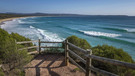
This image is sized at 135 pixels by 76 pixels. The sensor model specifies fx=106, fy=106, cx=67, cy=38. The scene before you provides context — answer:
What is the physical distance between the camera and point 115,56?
521 centimetres

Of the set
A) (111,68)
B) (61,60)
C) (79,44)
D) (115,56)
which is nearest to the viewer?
(111,68)

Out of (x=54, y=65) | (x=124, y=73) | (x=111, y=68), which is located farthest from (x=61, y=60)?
(x=124, y=73)

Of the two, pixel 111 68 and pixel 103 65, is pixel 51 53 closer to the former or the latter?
pixel 103 65

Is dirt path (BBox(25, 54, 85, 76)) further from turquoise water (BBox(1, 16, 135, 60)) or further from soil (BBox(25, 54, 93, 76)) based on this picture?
turquoise water (BBox(1, 16, 135, 60))

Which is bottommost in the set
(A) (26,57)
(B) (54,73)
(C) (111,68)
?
(B) (54,73)

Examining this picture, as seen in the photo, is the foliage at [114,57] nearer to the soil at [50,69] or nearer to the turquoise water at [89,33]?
the soil at [50,69]

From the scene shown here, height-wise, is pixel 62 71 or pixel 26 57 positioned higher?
pixel 26 57

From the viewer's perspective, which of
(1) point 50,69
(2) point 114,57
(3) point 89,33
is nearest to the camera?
(2) point 114,57

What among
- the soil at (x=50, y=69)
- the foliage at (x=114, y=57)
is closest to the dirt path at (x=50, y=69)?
the soil at (x=50, y=69)

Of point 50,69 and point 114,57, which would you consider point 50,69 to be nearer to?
point 50,69

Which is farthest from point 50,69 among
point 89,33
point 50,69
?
point 89,33

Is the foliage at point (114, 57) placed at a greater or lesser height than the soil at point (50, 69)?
greater

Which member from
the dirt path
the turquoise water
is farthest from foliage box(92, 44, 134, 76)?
the turquoise water

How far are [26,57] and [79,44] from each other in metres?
3.72
